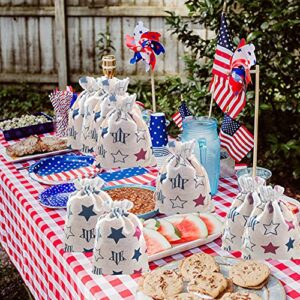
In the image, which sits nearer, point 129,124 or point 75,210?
point 75,210

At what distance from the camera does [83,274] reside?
186cm

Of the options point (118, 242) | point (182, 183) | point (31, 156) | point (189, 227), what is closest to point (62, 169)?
point (31, 156)

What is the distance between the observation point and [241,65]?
2.14 meters

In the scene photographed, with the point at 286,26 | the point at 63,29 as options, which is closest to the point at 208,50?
the point at 286,26

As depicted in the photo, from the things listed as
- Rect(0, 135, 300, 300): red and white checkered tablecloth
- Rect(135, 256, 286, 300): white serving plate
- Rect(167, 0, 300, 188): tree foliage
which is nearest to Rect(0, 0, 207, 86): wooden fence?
Rect(167, 0, 300, 188): tree foliage

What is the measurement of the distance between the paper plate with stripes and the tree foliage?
1845 millimetres

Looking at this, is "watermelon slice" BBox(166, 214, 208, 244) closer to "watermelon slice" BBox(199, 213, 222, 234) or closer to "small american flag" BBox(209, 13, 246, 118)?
"watermelon slice" BBox(199, 213, 222, 234)

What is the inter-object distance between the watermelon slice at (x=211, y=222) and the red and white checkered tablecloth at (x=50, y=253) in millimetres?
40

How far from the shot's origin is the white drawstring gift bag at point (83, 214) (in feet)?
6.14

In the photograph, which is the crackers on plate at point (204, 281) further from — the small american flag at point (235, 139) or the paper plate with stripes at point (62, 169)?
the paper plate with stripes at point (62, 169)

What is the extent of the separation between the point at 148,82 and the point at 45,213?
4.55 meters

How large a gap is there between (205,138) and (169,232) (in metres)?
0.45

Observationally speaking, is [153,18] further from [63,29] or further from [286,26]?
[286,26]

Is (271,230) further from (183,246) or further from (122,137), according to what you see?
(122,137)
